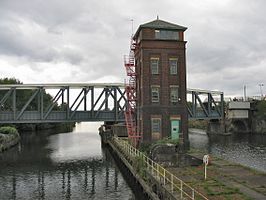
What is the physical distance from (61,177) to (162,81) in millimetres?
15428

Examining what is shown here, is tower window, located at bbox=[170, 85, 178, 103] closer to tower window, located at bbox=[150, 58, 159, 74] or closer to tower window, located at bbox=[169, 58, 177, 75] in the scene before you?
tower window, located at bbox=[169, 58, 177, 75]

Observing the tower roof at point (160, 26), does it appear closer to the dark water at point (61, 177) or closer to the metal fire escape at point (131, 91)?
the metal fire escape at point (131, 91)

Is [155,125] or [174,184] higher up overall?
[155,125]

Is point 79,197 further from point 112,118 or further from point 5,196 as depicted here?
point 112,118

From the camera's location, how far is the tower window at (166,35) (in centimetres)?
3744

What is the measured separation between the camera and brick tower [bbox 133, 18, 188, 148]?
121 ft

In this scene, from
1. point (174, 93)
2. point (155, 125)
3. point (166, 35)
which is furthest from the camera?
point (174, 93)

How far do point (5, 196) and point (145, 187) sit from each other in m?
11.7

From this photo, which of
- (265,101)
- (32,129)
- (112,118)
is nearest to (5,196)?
(112,118)

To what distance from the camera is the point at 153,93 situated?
3734 cm

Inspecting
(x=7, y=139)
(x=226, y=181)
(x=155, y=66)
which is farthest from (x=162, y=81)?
(x=7, y=139)

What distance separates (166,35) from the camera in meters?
37.6

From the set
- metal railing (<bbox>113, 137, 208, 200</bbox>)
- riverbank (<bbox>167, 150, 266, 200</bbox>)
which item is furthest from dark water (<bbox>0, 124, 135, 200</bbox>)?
riverbank (<bbox>167, 150, 266, 200</bbox>)

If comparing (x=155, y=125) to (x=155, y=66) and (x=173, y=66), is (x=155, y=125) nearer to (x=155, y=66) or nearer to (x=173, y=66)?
(x=155, y=66)
